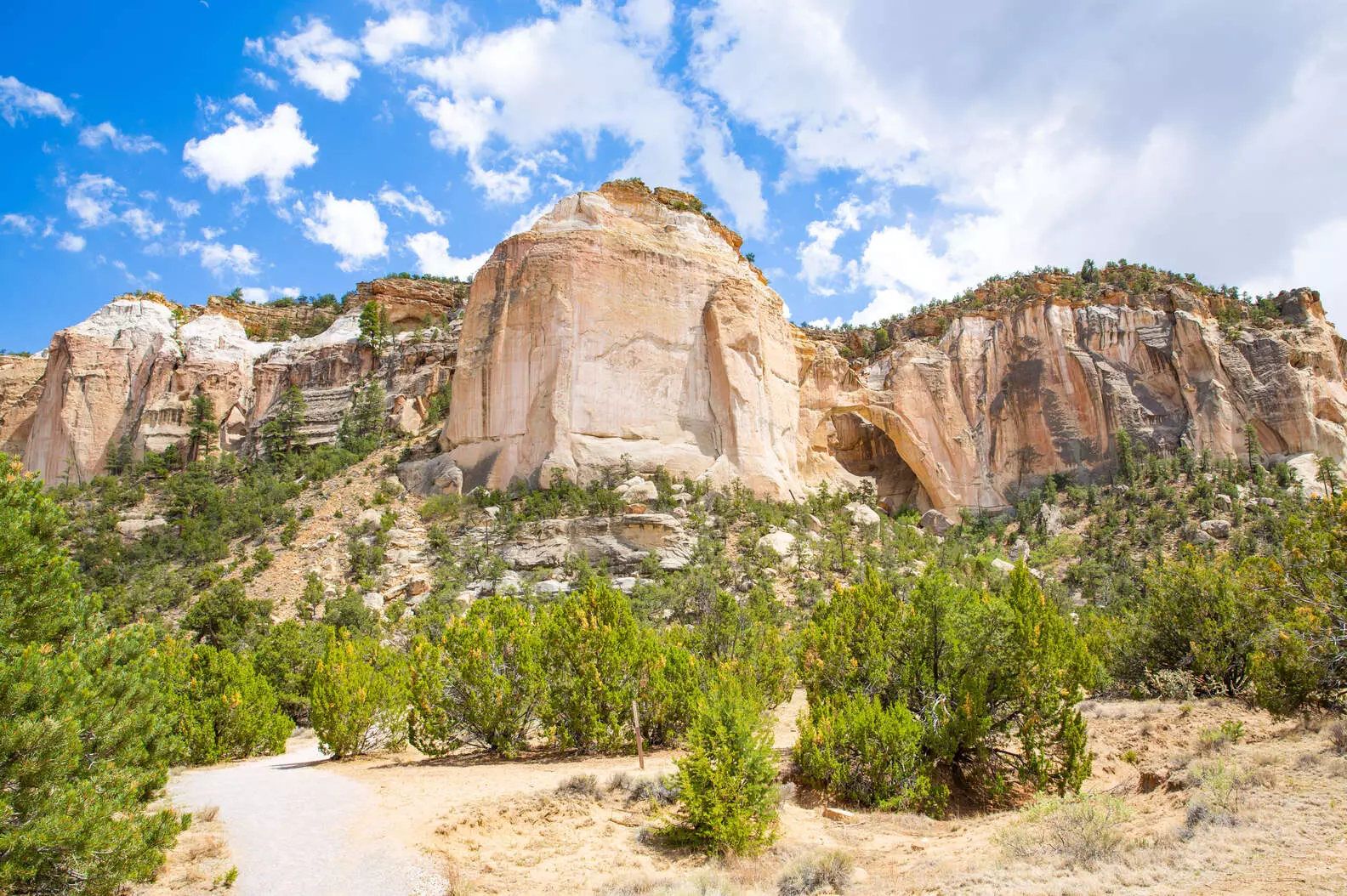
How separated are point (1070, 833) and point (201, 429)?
54553 mm

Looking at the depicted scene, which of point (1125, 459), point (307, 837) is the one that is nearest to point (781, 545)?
point (1125, 459)

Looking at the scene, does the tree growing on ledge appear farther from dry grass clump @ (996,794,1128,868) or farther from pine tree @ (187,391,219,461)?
dry grass clump @ (996,794,1128,868)

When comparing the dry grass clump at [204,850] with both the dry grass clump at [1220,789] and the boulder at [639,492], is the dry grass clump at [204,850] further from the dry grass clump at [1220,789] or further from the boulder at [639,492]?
the boulder at [639,492]

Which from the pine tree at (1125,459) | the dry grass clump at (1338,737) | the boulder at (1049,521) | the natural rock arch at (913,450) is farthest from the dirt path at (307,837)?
the pine tree at (1125,459)

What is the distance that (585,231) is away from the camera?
139 feet

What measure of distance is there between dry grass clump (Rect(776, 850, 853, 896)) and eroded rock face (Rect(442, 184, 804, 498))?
2996 centimetres

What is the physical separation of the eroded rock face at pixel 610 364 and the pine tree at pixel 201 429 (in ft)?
A: 63.4

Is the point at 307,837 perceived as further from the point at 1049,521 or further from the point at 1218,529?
→ the point at 1049,521

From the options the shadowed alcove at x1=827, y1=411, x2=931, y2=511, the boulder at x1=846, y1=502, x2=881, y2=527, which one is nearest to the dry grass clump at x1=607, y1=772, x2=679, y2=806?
the boulder at x1=846, y1=502, x2=881, y2=527

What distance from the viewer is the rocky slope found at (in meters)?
40.7

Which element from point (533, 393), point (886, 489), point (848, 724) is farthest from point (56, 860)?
point (886, 489)

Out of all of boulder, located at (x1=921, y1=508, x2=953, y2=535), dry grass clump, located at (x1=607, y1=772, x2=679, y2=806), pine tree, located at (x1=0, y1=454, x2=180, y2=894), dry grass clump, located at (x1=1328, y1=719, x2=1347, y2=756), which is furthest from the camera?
boulder, located at (x1=921, y1=508, x2=953, y2=535)

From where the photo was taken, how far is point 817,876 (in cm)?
834

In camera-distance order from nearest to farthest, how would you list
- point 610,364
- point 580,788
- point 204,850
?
point 204,850
point 580,788
point 610,364
